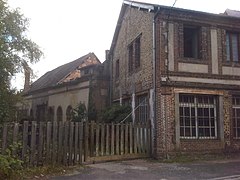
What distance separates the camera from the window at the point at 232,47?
52.1 ft

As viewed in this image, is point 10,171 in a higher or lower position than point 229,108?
lower

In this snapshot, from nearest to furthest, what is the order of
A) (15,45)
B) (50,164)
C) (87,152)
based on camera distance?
Result: (50,164) → (87,152) → (15,45)

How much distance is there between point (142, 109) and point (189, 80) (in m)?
2.89

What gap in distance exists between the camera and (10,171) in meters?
8.69

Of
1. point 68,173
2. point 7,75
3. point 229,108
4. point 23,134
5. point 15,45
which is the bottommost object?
point 68,173

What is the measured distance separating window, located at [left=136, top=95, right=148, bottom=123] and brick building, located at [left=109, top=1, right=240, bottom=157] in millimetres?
35

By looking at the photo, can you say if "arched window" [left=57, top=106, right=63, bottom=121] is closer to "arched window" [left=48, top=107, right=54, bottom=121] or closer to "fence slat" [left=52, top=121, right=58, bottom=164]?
"arched window" [left=48, top=107, right=54, bottom=121]

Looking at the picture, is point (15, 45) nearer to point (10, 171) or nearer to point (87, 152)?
point (87, 152)

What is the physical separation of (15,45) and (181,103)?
31.2 ft

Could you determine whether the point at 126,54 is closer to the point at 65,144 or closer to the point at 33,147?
the point at 65,144

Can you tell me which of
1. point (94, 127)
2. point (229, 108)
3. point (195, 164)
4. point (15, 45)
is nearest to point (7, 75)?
point (15, 45)

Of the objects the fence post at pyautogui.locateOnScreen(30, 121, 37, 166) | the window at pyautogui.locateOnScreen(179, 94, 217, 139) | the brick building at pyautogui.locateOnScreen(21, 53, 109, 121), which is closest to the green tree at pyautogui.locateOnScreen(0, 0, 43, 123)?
the brick building at pyautogui.locateOnScreen(21, 53, 109, 121)

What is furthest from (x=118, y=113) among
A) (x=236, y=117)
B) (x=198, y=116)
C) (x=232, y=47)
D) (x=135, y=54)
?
(x=232, y=47)

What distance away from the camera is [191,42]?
16125 millimetres
